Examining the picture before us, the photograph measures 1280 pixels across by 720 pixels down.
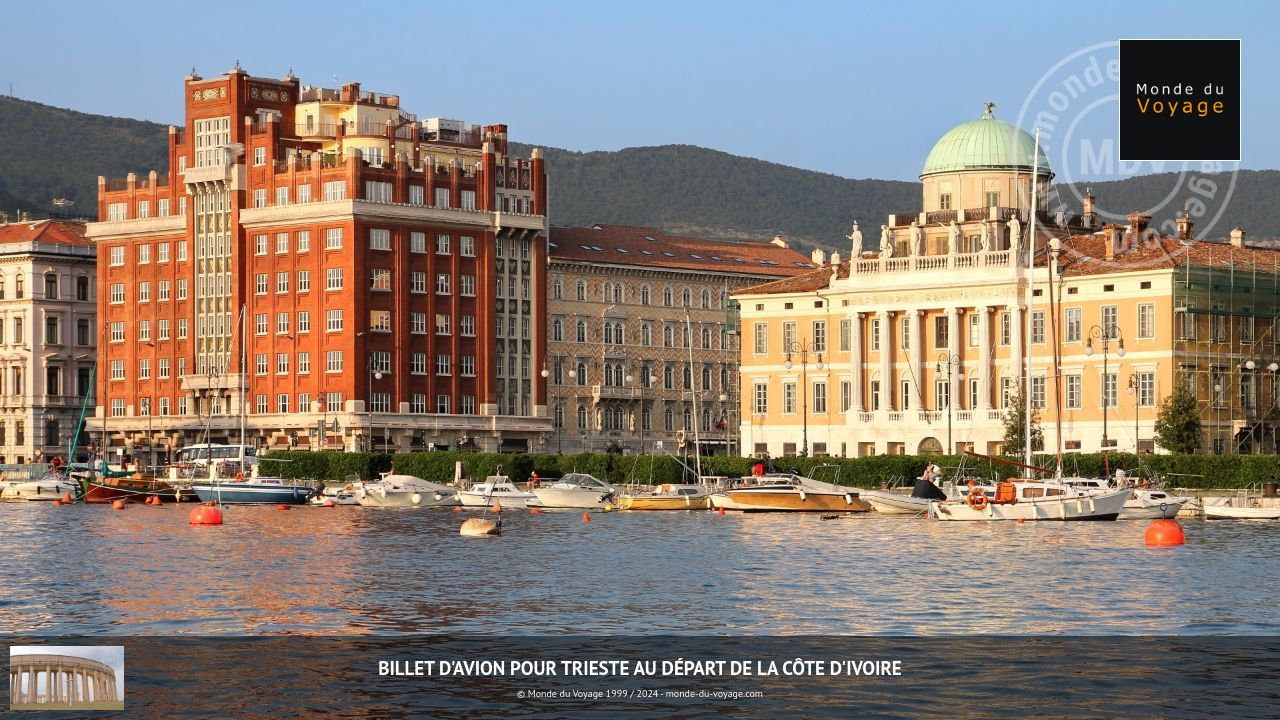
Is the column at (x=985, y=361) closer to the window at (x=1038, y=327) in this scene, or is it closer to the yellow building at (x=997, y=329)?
the yellow building at (x=997, y=329)

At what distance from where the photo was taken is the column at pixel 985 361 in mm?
146500

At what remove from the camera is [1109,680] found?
44.4 meters

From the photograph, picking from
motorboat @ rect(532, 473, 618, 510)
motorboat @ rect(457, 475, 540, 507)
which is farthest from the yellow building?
motorboat @ rect(457, 475, 540, 507)

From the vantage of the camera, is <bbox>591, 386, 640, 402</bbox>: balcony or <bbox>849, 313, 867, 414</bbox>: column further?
<bbox>591, 386, 640, 402</bbox>: balcony

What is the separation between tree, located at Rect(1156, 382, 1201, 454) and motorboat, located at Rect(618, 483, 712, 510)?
25391 mm

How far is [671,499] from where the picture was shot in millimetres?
126375

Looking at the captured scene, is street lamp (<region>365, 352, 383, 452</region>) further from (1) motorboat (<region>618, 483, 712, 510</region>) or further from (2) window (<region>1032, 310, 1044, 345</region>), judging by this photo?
(2) window (<region>1032, 310, 1044, 345</region>)

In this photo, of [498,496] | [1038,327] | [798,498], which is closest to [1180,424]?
[1038,327]

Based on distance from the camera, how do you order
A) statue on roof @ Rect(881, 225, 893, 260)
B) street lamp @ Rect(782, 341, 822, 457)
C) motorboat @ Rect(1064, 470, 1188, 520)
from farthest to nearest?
1. street lamp @ Rect(782, 341, 822, 457)
2. statue on roof @ Rect(881, 225, 893, 260)
3. motorboat @ Rect(1064, 470, 1188, 520)

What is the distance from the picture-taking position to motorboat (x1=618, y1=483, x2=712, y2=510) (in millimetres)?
126000

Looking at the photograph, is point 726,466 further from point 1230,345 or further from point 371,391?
point 371,391

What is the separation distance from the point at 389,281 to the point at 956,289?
48509mm

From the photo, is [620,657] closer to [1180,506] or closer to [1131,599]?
[1131,599]

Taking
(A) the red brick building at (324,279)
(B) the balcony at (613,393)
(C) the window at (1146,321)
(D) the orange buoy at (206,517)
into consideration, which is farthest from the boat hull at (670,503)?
(B) the balcony at (613,393)
